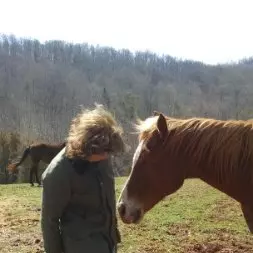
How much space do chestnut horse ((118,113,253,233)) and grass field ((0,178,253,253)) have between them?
2.83 meters

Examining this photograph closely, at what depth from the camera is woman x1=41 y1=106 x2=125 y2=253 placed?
2.89 metres

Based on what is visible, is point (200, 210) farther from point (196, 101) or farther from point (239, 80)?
point (239, 80)

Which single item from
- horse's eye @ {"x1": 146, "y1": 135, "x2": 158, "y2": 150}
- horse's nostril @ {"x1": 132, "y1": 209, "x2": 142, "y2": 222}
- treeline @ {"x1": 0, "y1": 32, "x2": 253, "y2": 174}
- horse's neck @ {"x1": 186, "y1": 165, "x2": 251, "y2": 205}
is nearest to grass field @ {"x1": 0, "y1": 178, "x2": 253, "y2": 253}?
horse's neck @ {"x1": 186, "y1": 165, "x2": 251, "y2": 205}

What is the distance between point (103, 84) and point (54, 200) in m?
102

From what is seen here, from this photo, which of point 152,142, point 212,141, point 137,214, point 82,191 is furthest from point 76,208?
point 212,141

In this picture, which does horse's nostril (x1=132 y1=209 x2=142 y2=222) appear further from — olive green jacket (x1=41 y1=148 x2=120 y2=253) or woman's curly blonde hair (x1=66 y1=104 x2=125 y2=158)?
woman's curly blonde hair (x1=66 y1=104 x2=125 y2=158)

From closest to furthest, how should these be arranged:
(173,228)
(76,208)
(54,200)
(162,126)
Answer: (54,200) → (76,208) → (162,126) → (173,228)

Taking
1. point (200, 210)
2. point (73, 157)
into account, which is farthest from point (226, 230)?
point (73, 157)

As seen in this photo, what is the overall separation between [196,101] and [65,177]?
9577 cm

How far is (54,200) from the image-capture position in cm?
287

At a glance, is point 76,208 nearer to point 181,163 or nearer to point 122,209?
point 122,209

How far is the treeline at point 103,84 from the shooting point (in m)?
78.9

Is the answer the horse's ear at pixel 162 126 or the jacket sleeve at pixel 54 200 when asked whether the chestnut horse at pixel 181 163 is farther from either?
the jacket sleeve at pixel 54 200

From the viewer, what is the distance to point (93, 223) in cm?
300
